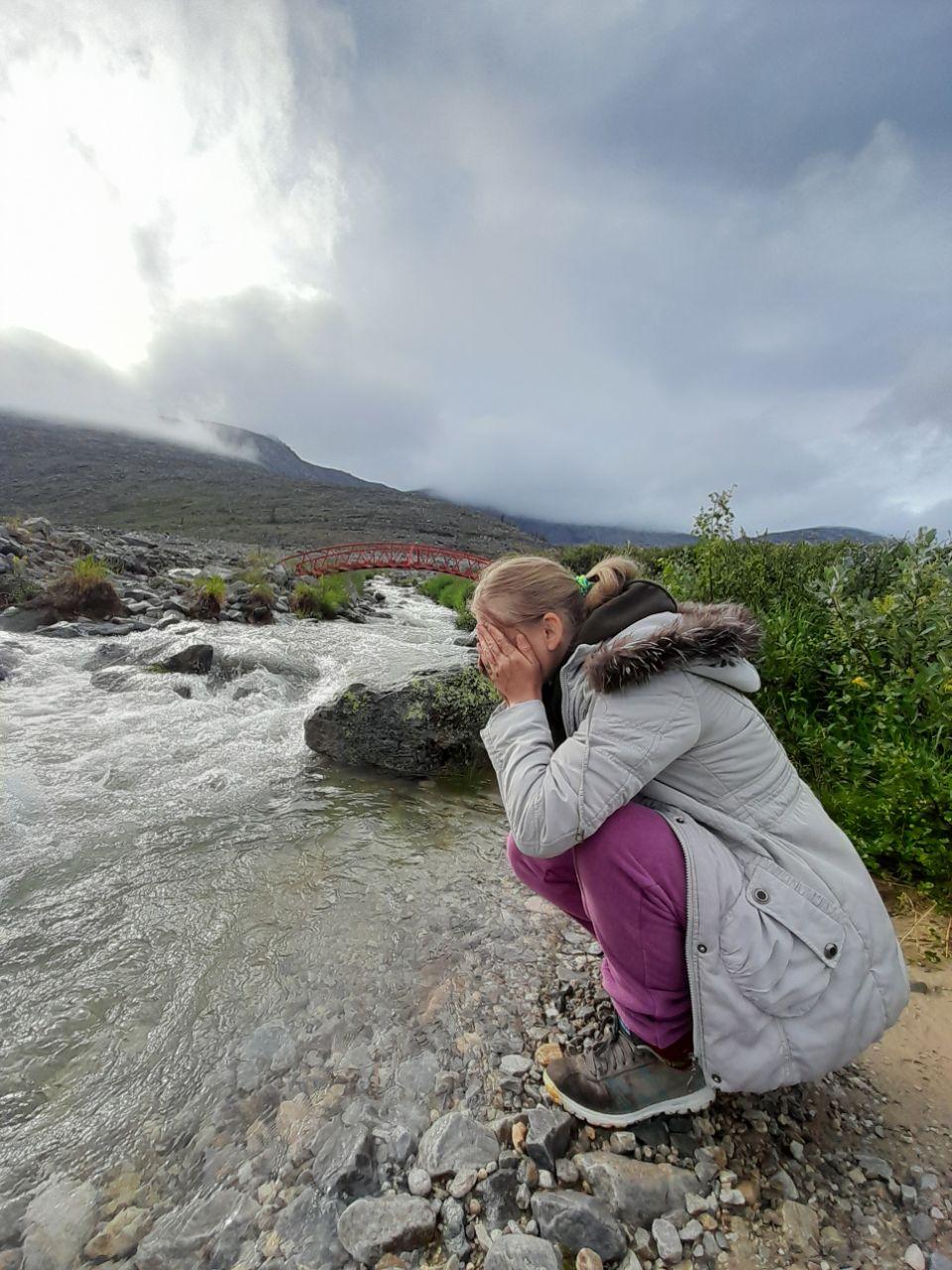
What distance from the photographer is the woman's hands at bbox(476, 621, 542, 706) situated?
214 cm

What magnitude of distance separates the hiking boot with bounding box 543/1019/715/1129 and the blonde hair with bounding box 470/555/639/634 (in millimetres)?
1562

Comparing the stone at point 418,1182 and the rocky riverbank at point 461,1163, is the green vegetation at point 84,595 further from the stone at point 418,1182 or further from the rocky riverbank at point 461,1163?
the stone at point 418,1182

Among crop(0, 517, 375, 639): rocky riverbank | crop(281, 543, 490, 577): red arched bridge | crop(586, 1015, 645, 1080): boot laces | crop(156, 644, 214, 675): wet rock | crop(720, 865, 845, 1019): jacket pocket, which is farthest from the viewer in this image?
crop(281, 543, 490, 577): red arched bridge

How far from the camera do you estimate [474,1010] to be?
2.58 meters

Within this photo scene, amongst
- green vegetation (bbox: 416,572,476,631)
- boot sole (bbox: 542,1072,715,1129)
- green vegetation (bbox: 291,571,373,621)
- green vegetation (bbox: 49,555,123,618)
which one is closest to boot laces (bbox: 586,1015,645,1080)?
boot sole (bbox: 542,1072,715,1129)

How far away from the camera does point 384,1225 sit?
166cm

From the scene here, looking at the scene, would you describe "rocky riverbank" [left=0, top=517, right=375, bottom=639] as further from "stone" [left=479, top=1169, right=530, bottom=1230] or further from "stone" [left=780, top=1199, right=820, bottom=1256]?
"stone" [left=780, top=1199, right=820, bottom=1256]

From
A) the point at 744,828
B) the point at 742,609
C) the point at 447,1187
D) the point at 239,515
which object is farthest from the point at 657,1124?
the point at 239,515

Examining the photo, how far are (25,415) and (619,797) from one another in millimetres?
190941

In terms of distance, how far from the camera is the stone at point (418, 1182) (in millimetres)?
1777

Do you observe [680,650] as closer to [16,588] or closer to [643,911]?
[643,911]

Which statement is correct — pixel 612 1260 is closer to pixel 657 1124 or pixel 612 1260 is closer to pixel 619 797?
pixel 657 1124

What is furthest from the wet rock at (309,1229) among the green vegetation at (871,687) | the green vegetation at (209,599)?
the green vegetation at (209,599)

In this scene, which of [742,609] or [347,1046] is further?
[347,1046]
